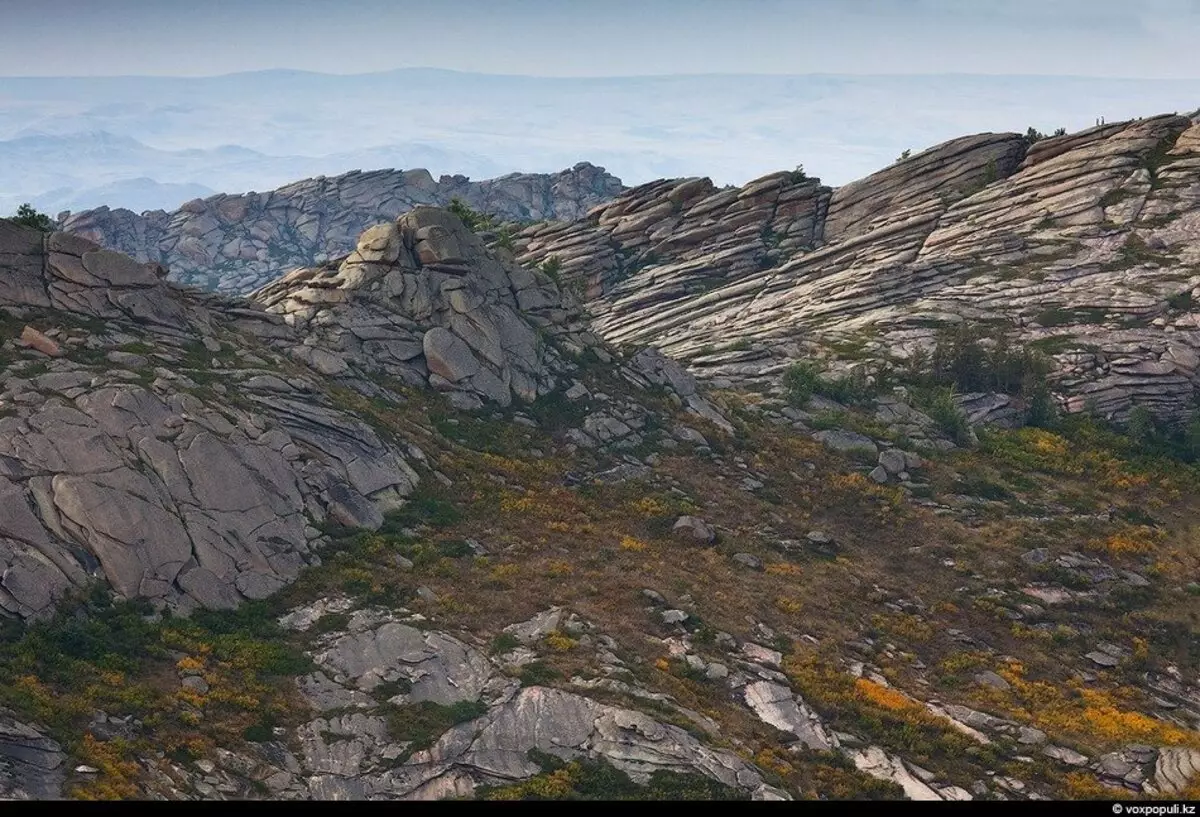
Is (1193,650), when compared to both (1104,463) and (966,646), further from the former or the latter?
(1104,463)

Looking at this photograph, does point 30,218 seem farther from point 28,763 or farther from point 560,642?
point 560,642

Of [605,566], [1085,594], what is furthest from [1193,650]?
Result: [605,566]

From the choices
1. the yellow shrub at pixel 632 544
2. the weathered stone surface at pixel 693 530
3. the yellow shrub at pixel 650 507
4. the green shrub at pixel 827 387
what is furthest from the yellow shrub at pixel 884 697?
the green shrub at pixel 827 387

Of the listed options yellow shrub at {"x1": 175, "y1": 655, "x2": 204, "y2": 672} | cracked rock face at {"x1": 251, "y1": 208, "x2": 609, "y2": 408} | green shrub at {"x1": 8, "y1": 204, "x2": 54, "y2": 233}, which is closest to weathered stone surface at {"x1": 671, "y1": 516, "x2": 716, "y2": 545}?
cracked rock face at {"x1": 251, "y1": 208, "x2": 609, "y2": 408}

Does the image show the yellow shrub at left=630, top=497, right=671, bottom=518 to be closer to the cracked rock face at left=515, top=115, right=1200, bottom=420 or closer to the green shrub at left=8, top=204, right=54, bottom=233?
the cracked rock face at left=515, top=115, right=1200, bottom=420

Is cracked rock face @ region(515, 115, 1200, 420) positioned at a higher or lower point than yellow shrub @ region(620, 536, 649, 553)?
higher

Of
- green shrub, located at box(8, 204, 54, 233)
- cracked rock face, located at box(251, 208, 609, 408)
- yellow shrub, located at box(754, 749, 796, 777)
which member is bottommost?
yellow shrub, located at box(754, 749, 796, 777)
